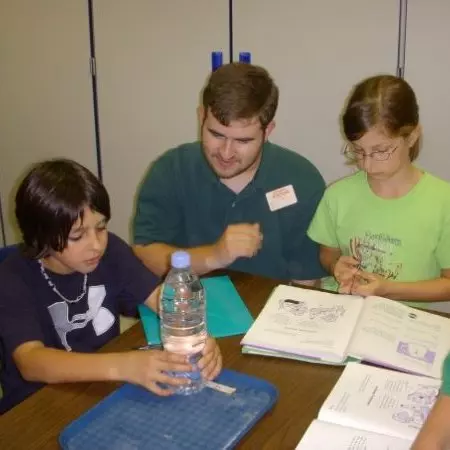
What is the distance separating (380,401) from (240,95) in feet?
2.86

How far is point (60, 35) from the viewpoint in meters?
3.02

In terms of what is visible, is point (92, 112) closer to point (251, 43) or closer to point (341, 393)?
Result: point (251, 43)

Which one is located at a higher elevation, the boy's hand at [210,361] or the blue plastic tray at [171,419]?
the boy's hand at [210,361]

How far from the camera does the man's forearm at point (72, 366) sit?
1184mm

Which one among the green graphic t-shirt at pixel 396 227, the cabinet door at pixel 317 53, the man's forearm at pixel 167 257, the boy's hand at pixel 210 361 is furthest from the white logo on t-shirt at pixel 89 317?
the cabinet door at pixel 317 53

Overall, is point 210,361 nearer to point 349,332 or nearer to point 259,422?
point 259,422

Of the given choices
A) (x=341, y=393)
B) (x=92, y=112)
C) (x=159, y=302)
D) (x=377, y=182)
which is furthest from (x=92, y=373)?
(x=92, y=112)

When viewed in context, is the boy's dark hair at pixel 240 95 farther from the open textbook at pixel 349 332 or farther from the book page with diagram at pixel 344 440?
the book page with diagram at pixel 344 440

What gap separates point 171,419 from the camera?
108 cm

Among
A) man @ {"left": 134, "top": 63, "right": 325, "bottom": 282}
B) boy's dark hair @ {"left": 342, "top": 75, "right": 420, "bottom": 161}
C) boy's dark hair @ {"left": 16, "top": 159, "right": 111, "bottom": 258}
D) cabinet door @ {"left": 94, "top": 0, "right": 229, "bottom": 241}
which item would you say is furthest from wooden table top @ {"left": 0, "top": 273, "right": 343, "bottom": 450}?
cabinet door @ {"left": 94, "top": 0, "right": 229, "bottom": 241}

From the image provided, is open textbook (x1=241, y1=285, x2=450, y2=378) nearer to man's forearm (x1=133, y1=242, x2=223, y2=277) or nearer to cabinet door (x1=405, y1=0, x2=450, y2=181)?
man's forearm (x1=133, y1=242, x2=223, y2=277)

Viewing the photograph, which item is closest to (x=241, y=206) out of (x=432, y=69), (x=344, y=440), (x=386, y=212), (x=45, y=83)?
(x=386, y=212)

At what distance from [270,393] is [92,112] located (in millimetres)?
2254

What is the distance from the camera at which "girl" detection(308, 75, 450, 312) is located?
1.59m
